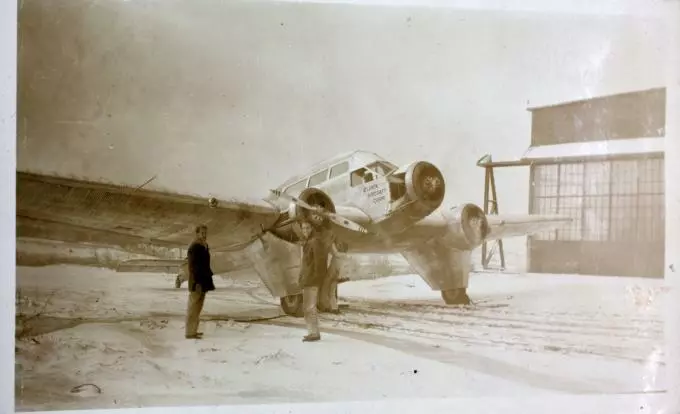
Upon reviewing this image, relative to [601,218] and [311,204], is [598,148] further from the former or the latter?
[311,204]

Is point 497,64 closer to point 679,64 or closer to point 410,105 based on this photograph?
point 410,105

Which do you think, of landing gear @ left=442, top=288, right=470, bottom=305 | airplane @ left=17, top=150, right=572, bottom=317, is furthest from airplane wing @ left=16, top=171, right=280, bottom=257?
landing gear @ left=442, top=288, right=470, bottom=305

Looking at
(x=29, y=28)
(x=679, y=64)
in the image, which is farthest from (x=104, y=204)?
(x=679, y=64)

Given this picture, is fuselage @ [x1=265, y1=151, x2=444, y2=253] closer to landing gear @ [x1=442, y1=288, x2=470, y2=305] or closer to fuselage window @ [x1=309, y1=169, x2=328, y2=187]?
fuselage window @ [x1=309, y1=169, x2=328, y2=187]

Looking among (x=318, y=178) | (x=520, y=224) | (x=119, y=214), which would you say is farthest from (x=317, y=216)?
(x=520, y=224)

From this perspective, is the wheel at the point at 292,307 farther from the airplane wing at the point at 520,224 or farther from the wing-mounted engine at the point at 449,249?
the airplane wing at the point at 520,224

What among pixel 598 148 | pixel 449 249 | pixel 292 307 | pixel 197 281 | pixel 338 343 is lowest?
pixel 338 343

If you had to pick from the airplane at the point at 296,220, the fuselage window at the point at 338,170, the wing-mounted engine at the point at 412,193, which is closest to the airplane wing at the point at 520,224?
the airplane at the point at 296,220
